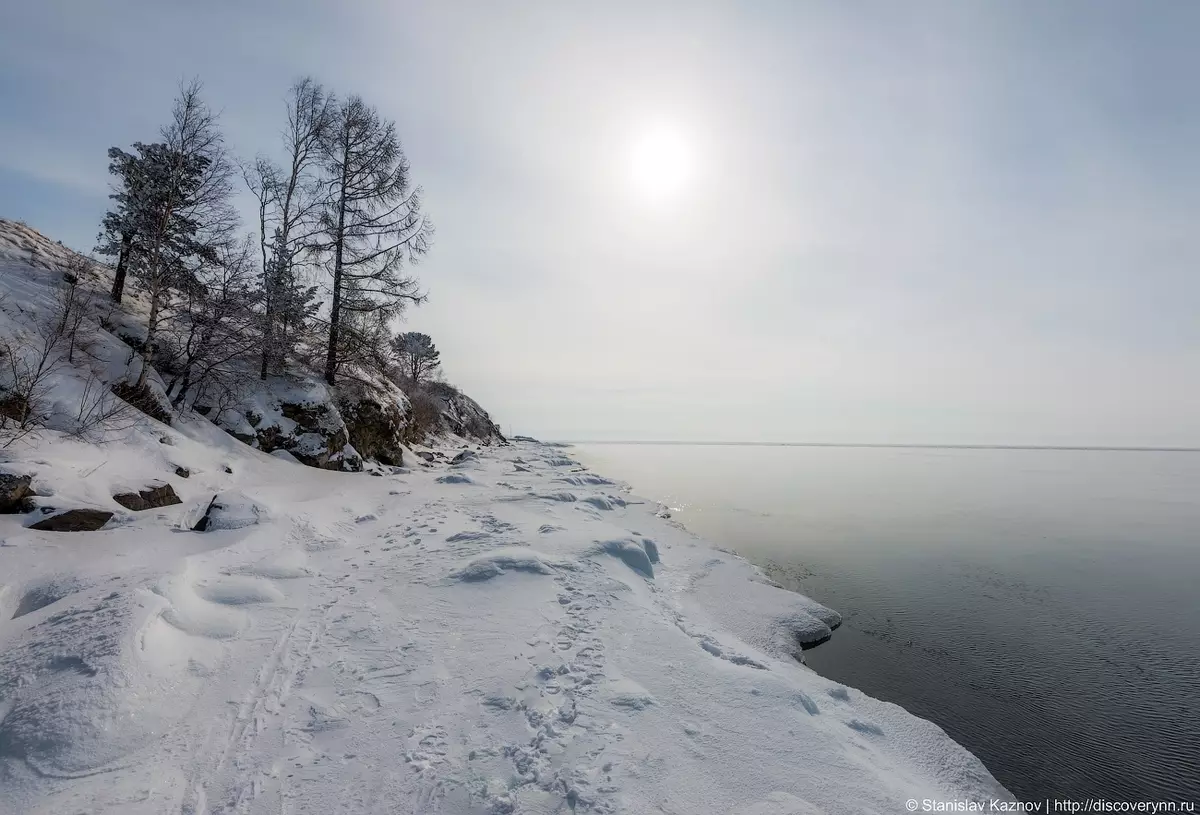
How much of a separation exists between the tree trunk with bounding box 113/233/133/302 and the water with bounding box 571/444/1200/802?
18.6m

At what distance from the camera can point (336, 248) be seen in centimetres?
1593

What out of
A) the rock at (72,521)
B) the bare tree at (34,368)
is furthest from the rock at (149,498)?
the bare tree at (34,368)


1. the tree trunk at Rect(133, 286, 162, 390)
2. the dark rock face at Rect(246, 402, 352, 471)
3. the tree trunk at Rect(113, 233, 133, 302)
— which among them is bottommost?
the dark rock face at Rect(246, 402, 352, 471)

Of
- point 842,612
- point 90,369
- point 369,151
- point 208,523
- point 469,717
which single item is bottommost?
point 842,612

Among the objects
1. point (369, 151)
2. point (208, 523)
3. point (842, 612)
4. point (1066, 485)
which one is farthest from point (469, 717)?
point (1066, 485)

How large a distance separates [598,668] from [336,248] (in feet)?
53.8

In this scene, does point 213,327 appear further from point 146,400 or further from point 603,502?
point 603,502

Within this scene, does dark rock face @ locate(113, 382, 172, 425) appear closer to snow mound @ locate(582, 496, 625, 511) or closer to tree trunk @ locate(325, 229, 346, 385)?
tree trunk @ locate(325, 229, 346, 385)

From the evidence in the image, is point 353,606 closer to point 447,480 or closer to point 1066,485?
point 447,480

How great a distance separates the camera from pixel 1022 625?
8648 mm

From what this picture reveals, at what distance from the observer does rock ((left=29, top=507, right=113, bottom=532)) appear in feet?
20.6

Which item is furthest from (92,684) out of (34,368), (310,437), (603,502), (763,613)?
(603,502)

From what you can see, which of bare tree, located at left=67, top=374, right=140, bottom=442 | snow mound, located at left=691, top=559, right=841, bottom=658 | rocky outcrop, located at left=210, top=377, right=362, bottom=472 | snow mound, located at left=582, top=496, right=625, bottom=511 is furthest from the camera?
snow mound, located at left=582, top=496, right=625, bottom=511

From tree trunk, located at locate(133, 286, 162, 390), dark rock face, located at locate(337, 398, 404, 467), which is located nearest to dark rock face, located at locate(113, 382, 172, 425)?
tree trunk, located at locate(133, 286, 162, 390)
